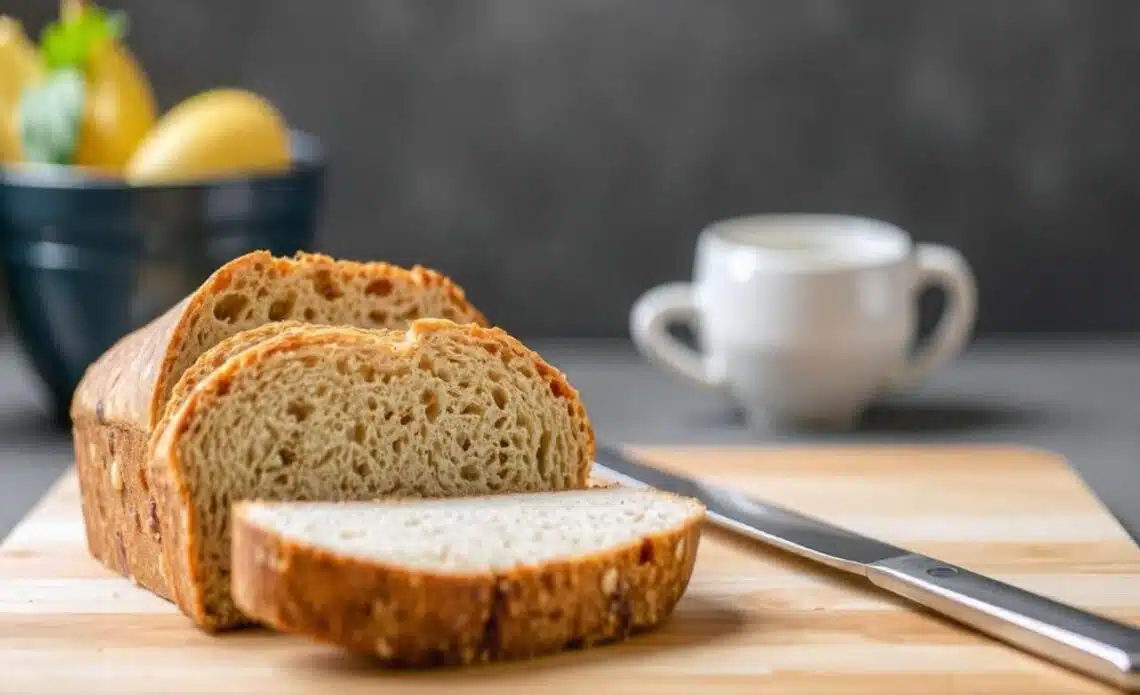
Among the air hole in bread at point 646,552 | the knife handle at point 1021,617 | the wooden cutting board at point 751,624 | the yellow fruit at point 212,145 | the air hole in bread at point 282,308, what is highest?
the yellow fruit at point 212,145

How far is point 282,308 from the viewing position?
1985 mm

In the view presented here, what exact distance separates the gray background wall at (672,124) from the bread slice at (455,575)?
60.3 inches

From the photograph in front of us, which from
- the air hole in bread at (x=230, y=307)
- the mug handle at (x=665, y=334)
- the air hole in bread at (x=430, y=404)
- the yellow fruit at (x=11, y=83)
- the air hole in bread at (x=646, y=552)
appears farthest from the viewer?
the mug handle at (x=665, y=334)

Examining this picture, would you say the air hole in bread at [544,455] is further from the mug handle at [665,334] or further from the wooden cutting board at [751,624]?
the mug handle at [665,334]

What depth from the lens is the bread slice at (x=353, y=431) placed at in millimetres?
1713

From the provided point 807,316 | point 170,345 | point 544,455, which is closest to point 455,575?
point 544,455

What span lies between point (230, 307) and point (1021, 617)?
3.08ft

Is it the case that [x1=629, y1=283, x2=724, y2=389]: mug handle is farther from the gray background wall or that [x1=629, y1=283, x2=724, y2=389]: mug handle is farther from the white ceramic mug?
the gray background wall

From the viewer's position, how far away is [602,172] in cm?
323

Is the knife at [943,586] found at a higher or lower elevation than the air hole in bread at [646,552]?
lower

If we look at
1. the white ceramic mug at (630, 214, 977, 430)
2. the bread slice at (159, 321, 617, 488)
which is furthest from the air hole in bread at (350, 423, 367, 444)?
the white ceramic mug at (630, 214, 977, 430)

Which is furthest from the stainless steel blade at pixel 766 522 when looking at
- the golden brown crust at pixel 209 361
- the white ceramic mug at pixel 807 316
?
the golden brown crust at pixel 209 361

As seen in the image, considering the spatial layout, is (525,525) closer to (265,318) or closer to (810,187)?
(265,318)

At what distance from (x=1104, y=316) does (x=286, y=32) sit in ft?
5.49
